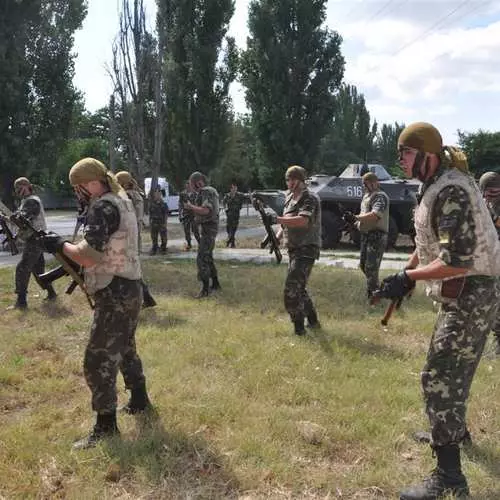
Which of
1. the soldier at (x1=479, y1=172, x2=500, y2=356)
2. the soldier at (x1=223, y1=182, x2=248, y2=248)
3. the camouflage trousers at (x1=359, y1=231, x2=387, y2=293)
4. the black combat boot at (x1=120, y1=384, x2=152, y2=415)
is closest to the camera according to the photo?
the black combat boot at (x1=120, y1=384, x2=152, y2=415)

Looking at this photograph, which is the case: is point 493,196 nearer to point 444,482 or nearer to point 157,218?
point 444,482

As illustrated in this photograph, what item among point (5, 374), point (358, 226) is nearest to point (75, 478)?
point (5, 374)

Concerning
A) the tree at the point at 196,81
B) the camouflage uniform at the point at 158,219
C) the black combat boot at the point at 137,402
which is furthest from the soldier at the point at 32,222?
the tree at the point at 196,81

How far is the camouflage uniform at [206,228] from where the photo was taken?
337 inches

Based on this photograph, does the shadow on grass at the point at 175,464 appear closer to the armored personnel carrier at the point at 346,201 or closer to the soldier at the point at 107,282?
the soldier at the point at 107,282

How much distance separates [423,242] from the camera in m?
3.22

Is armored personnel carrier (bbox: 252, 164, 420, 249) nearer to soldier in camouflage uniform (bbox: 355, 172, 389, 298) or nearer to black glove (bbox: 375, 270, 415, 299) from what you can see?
soldier in camouflage uniform (bbox: 355, 172, 389, 298)

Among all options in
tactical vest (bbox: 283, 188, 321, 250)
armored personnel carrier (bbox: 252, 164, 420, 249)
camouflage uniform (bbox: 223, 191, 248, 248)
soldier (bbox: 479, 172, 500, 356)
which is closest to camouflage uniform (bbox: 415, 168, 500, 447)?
soldier (bbox: 479, 172, 500, 356)

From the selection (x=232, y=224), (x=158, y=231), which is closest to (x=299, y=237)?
(x=158, y=231)

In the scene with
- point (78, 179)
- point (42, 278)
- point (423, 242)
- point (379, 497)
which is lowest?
point (379, 497)

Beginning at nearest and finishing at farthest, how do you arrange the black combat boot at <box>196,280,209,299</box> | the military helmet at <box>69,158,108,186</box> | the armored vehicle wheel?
the military helmet at <box>69,158,108,186</box> < the black combat boot at <box>196,280,209,299</box> < the armored vehicle wheel

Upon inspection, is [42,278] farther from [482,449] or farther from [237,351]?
[482,449]

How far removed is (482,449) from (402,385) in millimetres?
1166

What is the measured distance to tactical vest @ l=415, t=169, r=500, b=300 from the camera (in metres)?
3.02
